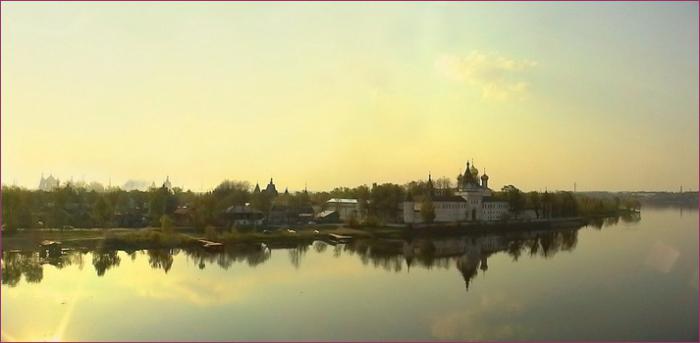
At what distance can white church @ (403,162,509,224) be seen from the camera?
121 ft

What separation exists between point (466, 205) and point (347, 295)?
27.8 metres

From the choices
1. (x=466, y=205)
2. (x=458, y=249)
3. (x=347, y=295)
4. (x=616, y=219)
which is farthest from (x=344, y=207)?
(x=616, y=219)

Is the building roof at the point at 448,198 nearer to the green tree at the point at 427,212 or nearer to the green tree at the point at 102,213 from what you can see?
the green tree at the point at 427,212

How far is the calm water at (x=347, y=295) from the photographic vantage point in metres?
12.0

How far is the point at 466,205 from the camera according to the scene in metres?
42.2

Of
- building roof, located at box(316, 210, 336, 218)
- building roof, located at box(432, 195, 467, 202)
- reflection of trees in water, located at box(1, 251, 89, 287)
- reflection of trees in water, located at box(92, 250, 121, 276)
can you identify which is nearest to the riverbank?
reflection of trees in water, located at box(92, 250, 121, 276)

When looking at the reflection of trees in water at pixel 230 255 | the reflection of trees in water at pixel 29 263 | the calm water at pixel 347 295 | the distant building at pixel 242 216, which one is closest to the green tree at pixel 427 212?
the distant building at pixel 242 216

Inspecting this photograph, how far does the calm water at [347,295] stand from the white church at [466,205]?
12.1 metres

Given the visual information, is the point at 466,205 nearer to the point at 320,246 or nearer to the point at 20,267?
the point at 320,246

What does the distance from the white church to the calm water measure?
12108 millimetres

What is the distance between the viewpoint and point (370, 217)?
34.1m

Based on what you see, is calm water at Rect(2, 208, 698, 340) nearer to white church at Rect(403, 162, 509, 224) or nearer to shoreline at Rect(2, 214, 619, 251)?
shoreline at Rect(2, 214, 619, 251)

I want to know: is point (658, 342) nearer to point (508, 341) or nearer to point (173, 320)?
point (508, 341)

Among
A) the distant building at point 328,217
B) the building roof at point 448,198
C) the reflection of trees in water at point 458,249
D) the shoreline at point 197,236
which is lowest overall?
the reflection of trees in water at point 458,249
